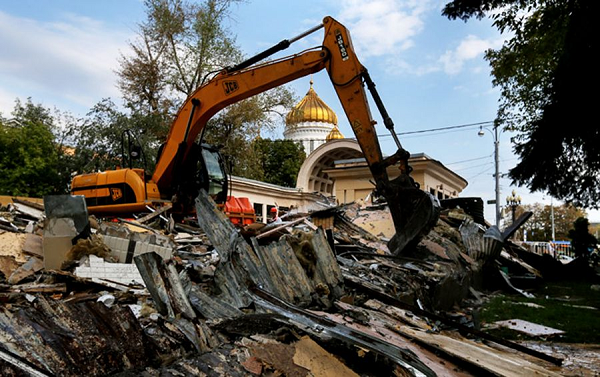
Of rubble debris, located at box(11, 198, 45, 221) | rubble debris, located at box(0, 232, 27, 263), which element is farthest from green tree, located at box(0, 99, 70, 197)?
rubble debris, located at box(0, 232, 27, 263)

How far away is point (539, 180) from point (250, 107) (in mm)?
21648

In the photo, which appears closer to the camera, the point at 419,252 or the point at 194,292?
the point at 194,292

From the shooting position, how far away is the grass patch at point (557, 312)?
20.4 ft

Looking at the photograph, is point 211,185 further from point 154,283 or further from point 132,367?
point 132,367

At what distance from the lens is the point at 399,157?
7.74m

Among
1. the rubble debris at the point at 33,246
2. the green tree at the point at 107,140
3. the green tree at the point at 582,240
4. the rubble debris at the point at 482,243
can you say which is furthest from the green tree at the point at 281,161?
the rubble debris at the point at 33,246

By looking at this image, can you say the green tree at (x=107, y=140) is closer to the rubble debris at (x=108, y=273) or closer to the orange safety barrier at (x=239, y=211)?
the orange safety barrier at (x=239, y=211)

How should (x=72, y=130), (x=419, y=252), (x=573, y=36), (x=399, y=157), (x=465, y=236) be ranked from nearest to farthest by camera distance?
1. (x=573, y=36)
2. (x=399, y=157)
3. (x=419, y=252)
4. (x=465, y=236)
5. (x=72, y=130)

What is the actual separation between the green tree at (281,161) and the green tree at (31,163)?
792 inches

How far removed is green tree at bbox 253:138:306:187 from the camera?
41719 mm

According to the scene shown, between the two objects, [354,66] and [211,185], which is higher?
[354,66]

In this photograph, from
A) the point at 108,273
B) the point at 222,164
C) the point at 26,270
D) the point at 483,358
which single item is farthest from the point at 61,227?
the point at 222,164

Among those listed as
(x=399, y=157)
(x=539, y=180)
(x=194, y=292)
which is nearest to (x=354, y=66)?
(x=399, y=157)

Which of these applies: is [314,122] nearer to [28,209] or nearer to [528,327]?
[28,209]
